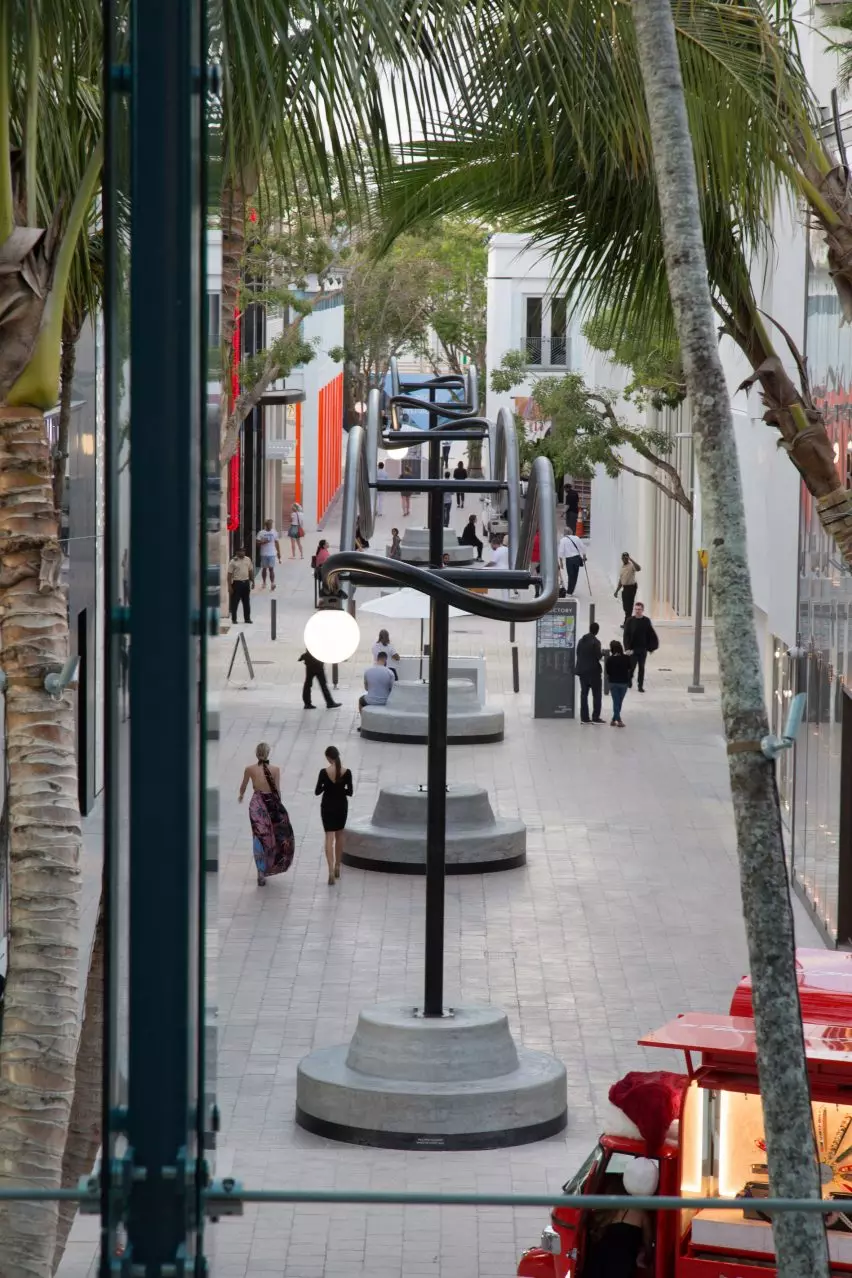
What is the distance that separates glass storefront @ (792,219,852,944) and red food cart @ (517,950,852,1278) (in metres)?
7.73

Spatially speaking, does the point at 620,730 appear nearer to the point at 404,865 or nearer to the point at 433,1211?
the point at 404,865

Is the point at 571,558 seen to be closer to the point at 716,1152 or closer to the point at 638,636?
the point at 638,636

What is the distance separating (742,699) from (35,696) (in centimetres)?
279

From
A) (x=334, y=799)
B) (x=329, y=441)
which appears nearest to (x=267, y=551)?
(x=334, y=799)

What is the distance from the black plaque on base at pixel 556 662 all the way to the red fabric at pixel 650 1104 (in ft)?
57.0

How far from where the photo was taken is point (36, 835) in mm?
6617

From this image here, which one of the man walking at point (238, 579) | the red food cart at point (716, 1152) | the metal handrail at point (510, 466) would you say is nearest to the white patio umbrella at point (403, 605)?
the metal handrail at point (510, 466)

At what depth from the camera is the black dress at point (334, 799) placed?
17234 mm

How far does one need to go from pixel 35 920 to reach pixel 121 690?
Result: 3.95m

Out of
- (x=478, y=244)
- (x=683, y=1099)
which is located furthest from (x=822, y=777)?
(x=478, y=244)

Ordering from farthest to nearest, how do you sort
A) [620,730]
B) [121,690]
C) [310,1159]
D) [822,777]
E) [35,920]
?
1. [620,730]
2. [822,777]
3. [310,1159]
4. [35,920]
5. [121,690]

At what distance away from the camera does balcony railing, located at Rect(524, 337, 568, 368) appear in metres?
61.9

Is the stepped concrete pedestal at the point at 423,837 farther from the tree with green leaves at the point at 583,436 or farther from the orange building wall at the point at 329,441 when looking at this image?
the orange building wall at the point at 329,441

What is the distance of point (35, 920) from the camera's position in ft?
21.5
